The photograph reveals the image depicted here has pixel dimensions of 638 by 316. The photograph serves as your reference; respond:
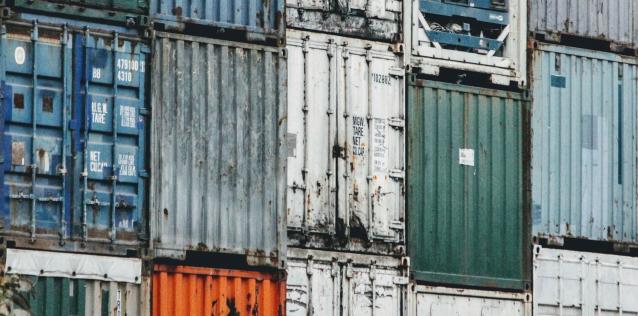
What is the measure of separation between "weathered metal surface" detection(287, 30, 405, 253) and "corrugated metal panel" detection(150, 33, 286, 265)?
35cm

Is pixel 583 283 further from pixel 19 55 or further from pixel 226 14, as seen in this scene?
pixel 19 55

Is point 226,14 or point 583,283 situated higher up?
point 226,14

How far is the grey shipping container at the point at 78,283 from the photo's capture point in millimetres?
21609

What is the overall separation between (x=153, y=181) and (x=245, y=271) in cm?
191

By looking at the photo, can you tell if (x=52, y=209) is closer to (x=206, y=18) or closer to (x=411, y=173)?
(x=206, y=18)

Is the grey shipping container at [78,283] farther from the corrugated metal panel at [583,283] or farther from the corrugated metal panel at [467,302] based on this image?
the corrugated metal panel at [583,283]

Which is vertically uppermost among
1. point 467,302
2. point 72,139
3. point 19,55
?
point 19,55

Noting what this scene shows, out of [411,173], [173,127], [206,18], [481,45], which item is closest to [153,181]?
[173,127]

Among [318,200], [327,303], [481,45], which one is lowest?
[327,303]

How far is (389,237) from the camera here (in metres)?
24.9

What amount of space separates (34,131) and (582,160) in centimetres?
947

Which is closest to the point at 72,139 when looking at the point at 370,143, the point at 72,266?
the point at 72,266

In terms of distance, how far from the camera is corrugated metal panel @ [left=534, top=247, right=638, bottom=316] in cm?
2616

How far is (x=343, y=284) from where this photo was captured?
79.7ft
